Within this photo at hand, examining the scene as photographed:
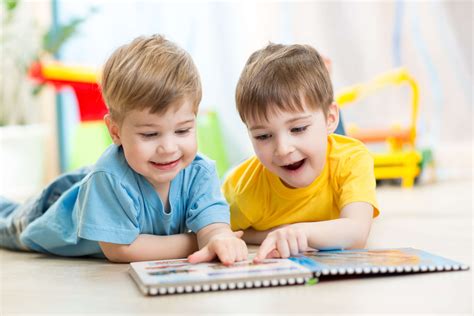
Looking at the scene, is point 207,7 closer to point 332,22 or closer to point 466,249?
point 332,22

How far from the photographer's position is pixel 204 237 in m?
1.18

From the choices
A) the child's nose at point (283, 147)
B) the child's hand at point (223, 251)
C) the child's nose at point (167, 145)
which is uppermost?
the child's nose at point (167, 145)

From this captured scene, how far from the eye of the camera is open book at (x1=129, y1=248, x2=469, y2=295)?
918 millimetres

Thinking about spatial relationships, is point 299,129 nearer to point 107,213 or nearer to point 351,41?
point 107,213

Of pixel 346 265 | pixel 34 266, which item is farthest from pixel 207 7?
pixel 346 265

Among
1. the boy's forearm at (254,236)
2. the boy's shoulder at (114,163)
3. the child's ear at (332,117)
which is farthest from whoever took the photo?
the boy's forearm at (254,236)

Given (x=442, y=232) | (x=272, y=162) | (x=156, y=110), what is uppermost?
(x=156, y=110)

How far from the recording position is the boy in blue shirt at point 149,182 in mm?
1094

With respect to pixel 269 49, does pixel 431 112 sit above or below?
below

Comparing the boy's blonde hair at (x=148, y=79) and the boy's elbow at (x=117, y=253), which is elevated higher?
the boy's blonde hair at (x=148, y=79)

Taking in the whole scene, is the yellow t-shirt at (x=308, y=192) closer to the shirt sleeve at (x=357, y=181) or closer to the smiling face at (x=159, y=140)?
the shirt sleeve at (x=357, y=181)

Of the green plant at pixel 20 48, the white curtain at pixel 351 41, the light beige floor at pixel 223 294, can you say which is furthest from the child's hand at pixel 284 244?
the green plant at pixel 20 48

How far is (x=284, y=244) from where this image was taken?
1060 millimetres

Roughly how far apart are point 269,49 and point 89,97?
1.47 m
